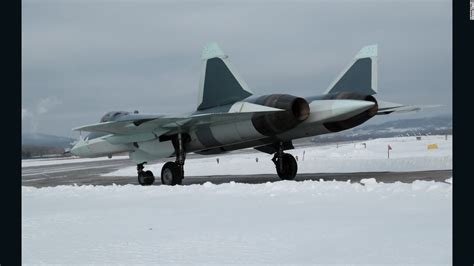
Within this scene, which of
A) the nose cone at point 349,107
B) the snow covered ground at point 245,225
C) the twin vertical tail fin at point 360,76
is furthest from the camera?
the twin vertical tail fin at point 360,76

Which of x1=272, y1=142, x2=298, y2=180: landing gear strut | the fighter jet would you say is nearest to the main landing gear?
the fighter jet

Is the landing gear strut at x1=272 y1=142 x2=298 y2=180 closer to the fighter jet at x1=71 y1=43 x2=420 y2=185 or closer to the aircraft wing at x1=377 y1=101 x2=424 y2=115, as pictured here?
the fighter jet at x1=71 y1=43 x2=420 y2=185

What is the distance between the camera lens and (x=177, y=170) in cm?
1825

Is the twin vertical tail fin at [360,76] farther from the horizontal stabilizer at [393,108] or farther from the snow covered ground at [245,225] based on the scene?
the snow covered ground at [245,225]

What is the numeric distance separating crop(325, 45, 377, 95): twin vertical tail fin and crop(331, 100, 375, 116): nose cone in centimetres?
170

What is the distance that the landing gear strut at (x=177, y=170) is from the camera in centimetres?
1820

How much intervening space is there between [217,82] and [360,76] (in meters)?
4.57

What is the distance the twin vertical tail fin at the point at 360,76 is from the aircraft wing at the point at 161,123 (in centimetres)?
330

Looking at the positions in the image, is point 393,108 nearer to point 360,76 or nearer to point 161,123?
point 360,76

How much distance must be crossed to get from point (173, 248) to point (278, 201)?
433cm

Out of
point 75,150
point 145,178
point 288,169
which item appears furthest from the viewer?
point 75,150

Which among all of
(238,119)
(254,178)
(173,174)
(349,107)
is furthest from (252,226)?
(254,178)

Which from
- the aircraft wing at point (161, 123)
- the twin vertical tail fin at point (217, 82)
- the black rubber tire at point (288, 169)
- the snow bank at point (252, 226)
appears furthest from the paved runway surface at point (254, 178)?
the snow bank at point (252, 226)

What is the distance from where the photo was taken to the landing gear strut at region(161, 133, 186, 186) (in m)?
18.2
